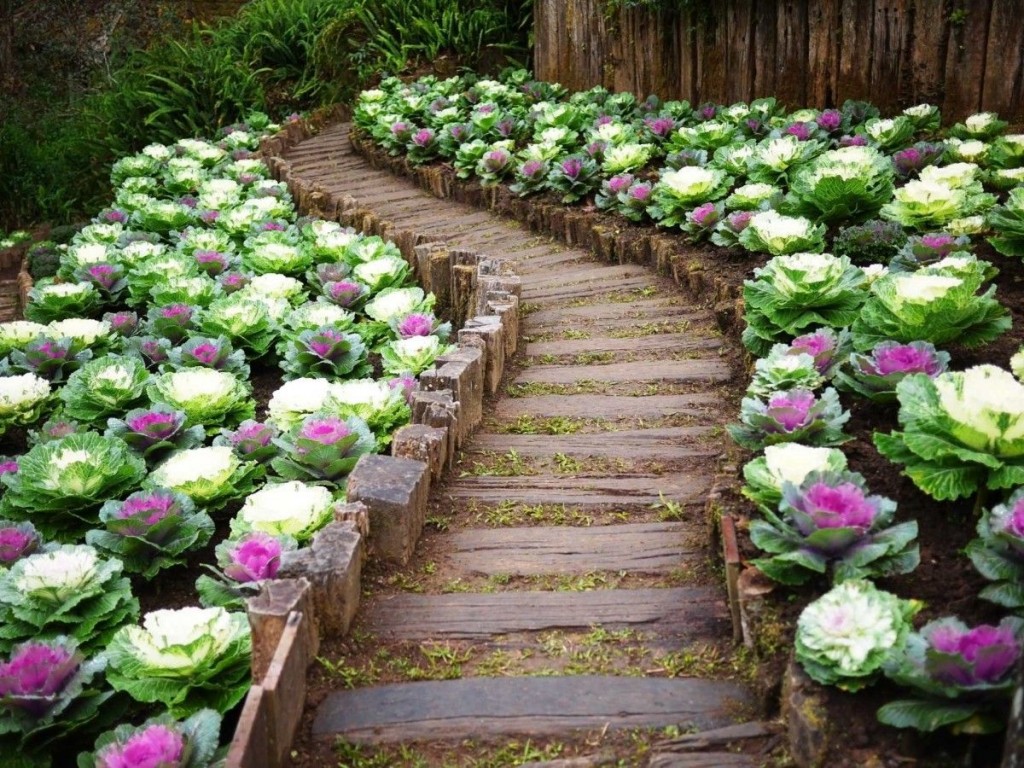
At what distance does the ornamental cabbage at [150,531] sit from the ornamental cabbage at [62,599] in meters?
0.15

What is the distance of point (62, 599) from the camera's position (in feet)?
9.39

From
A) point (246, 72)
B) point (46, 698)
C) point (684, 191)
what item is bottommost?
point (46, 698)

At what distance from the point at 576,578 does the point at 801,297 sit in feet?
4.02

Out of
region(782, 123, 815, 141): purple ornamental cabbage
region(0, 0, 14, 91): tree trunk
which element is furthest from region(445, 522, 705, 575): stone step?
region(0, 0, 14, 91): tree trunk

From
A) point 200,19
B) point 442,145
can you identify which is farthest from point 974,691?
point 200,19

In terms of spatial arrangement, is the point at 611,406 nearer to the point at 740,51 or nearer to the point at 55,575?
the point at 55,575

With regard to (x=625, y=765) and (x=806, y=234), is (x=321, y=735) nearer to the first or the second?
(x=625, y=765)

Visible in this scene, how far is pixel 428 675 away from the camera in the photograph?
2.39 m

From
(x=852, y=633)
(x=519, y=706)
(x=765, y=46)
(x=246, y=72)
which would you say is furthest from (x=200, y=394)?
(x=246, y=72)

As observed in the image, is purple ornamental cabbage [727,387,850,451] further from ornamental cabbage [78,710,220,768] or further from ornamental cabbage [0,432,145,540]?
ornamental cabbage [0,432,145,540]

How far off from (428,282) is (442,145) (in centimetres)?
235

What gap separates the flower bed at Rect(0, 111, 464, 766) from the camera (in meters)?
2.54

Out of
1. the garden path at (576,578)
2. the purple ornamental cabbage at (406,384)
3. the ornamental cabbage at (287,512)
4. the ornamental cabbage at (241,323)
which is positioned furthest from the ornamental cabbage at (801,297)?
the ornamental cabbage at (241,323)

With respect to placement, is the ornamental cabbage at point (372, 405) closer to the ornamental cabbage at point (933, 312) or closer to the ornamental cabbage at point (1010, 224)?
the ornamental cabbage at point (933, 312)
